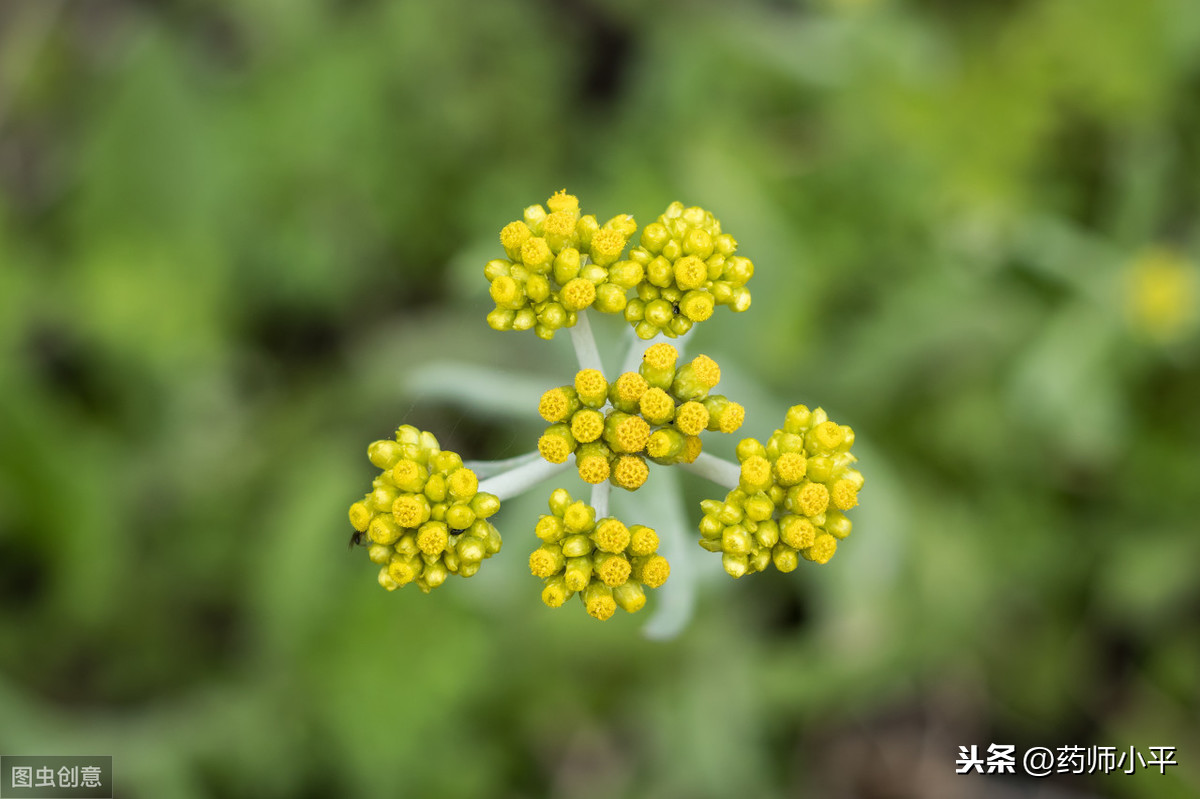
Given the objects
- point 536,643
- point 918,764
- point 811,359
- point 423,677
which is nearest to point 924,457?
point 811,359

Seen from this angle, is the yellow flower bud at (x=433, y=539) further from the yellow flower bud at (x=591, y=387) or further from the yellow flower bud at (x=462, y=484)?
the yellow flower bud at (x=591, y=387)

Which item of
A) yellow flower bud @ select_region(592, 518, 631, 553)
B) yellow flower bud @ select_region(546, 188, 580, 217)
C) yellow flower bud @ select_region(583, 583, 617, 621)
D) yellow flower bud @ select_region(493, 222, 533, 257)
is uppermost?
yellow flower bud @ select_region(546, 188, 580, 217)

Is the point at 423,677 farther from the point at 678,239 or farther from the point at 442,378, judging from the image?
the point at 678,239

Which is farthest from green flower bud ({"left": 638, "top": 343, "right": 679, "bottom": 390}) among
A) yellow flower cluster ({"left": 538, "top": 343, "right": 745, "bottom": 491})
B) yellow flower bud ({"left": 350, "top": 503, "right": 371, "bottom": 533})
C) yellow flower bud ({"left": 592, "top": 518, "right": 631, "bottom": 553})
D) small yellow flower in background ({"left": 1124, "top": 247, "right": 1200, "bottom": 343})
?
small yellow flower in background ({"left": 1124, "top": 247, "right": 1200, "bottom": 343})

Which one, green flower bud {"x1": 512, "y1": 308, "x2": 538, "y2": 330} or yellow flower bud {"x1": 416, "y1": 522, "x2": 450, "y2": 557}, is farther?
green flower bud {"x1": 512, "y1": 308, "x2": 538, "y2": 330}

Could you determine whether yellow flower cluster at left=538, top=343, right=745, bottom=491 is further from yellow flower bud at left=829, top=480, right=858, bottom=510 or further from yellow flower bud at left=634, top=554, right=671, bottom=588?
yellow flower bud at left=829, top=480, right=858, bottom=510

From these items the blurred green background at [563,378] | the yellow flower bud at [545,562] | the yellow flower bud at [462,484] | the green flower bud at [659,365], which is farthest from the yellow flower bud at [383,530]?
the blurred green background at [563,378]
